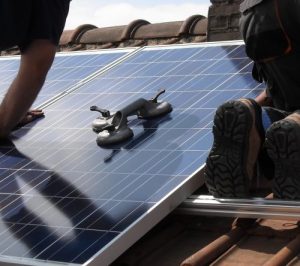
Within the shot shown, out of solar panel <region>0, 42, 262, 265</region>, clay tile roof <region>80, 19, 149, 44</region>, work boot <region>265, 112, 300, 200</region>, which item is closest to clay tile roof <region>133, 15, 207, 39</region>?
clay tile roof <region>80, 19, 149, 44</region>

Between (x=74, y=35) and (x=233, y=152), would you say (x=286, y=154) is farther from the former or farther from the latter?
(x=74, y=35)

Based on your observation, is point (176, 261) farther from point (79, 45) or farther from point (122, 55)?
point (79, 45)

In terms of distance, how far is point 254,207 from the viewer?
9.06ft

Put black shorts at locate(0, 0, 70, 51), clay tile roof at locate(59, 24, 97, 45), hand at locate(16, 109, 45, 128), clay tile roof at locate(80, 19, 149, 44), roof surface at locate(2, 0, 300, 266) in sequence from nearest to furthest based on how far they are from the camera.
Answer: roof surface at locate(2, 0, 300, 266) < black shorts at locate(0, 0, 70, 51) < hand at locate(16, 109, 45, 128) < clay tile roof at locate(80, 19, 149, 44) < clay tile roof at locate(59, 24, 97, 45)

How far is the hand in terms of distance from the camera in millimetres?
4167

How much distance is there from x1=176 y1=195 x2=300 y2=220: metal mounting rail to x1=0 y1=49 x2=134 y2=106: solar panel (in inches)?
71.6

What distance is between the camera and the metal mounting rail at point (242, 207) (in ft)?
8.79

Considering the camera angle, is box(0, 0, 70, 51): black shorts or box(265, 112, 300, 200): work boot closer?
box(265, 112, 300, 200): work boot

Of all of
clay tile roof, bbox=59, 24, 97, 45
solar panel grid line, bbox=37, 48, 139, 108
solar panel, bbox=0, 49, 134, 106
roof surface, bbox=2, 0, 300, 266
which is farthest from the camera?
clay tile roof, bbox=59, 24, 97, 45

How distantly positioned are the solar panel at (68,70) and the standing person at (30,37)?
584mm

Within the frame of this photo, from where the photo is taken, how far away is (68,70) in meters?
4.97

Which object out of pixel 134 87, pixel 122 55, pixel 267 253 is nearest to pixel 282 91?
pixel 267 253

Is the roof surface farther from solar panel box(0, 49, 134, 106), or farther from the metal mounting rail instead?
solar panel box(0, 49, 134, 106)

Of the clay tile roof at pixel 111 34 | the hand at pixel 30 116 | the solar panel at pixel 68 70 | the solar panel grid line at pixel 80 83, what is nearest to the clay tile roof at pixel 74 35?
the clay tile roof at pixel 111 34
